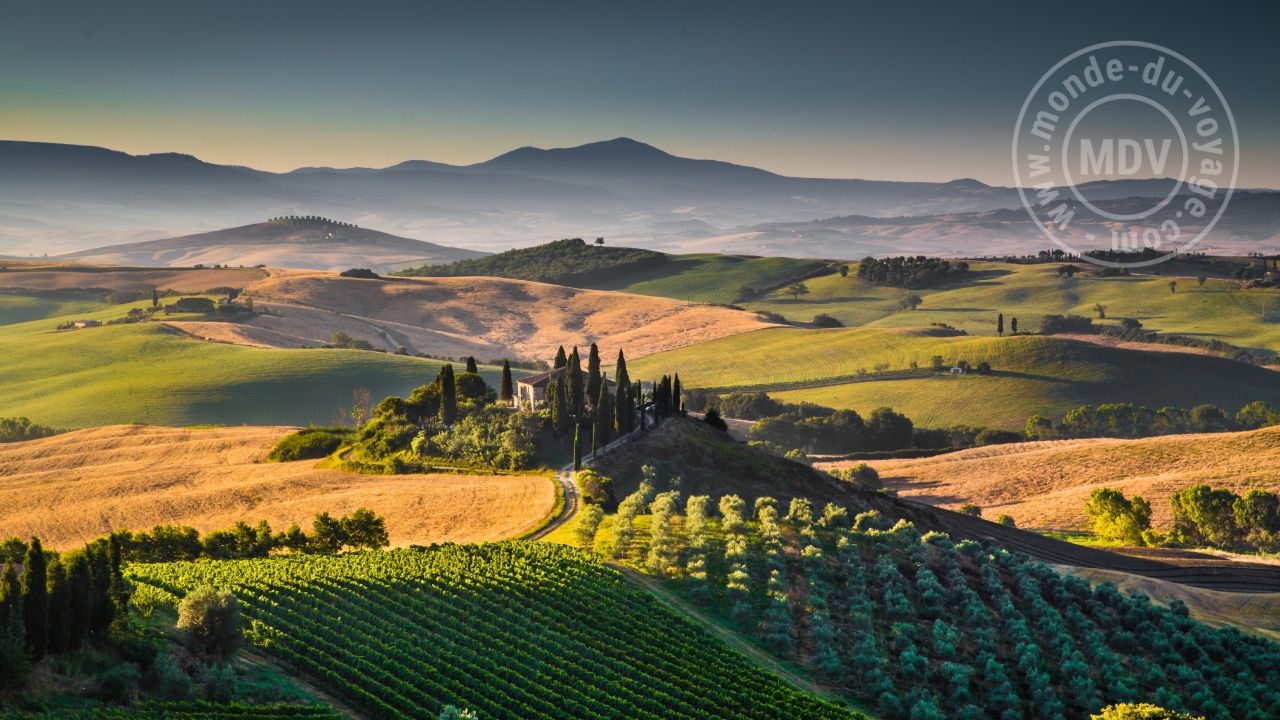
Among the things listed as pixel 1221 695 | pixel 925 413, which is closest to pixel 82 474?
pixel 1221 695

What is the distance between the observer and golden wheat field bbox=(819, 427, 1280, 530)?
350 feet

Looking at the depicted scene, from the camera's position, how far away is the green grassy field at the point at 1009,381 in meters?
166

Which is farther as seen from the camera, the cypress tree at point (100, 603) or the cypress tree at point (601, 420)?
the cypress tree at point (601, 420)

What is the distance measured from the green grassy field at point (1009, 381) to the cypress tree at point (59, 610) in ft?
464

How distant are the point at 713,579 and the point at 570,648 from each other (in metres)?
14.2

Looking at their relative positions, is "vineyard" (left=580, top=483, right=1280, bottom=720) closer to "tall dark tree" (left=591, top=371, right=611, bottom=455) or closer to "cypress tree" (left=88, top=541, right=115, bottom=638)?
"tall dark tree" (left=591, top=371, right=611, bottom=455)

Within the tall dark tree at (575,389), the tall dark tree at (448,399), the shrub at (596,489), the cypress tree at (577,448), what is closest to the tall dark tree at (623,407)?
the tall dark tree at (575,389)

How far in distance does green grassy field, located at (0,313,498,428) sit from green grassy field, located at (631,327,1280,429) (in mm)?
51598

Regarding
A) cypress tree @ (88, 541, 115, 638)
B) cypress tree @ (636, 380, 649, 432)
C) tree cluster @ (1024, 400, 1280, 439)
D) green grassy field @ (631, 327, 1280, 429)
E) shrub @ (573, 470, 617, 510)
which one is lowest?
tree cluster @ (1024, 400, 1280, 439)

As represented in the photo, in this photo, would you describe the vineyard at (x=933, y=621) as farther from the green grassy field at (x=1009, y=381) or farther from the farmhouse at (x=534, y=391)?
the green grassy field at (x=1009, y=381)

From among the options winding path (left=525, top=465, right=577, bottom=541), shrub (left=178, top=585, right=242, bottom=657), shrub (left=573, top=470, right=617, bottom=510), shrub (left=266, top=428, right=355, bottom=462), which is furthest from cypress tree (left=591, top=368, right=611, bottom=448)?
shrub (left=178, top=585, right=242, bottom=657)

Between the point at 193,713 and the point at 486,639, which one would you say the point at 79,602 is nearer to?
the point at 193,713

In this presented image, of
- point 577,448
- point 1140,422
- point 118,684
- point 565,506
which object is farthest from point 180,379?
point 1140,422

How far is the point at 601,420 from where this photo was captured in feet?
295
